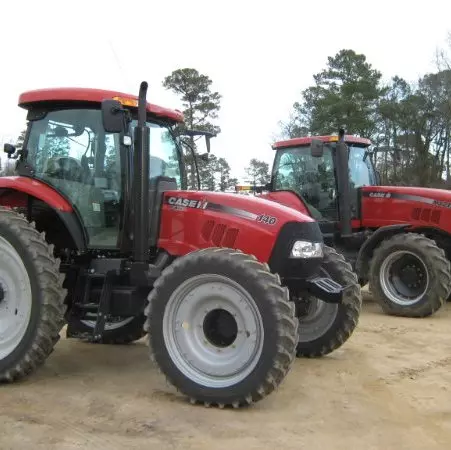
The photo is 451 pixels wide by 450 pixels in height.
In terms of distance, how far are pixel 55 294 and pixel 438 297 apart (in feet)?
18.0

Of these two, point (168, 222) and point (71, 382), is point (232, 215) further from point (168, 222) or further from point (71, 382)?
point (71, 382)

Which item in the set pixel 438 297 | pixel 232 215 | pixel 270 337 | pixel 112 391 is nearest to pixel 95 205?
A: pixel 232 215

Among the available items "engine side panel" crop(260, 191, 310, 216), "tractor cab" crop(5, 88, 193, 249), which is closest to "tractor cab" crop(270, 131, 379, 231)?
"engine side panel" crop(260, 191, 310, 216)

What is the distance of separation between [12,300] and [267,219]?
2187 mm

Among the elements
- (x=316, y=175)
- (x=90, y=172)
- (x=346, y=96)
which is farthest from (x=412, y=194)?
(x=346, y=96)

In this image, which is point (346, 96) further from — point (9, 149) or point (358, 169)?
point (9, 149)

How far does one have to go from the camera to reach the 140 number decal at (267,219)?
4.61m

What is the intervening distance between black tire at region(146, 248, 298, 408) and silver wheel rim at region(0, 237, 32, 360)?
3.55ft

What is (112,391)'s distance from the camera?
15.3ft

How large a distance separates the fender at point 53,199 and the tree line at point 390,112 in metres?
30.6

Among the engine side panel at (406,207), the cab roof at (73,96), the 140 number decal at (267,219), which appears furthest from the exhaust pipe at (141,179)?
the engine side panel at (406,207)

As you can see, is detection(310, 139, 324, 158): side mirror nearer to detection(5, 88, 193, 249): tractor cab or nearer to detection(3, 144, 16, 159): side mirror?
detection(5, 88, 193, 249): tractor cab

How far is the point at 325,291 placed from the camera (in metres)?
4.71

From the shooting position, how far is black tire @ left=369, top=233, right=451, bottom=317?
26.9 feet
